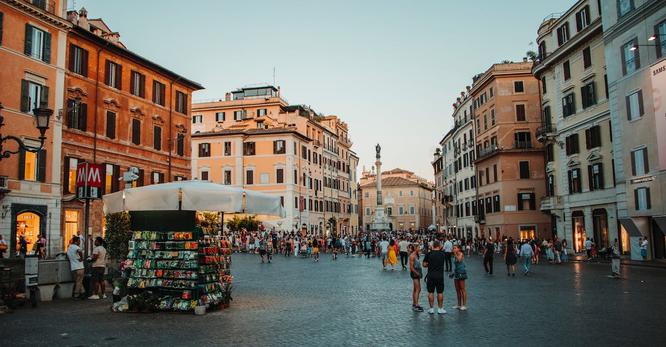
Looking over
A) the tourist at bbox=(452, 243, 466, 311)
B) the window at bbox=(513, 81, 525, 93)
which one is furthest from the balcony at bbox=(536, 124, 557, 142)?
the tourist at bbox=(452, 243, 466, 311)

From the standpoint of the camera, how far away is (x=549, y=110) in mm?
43562

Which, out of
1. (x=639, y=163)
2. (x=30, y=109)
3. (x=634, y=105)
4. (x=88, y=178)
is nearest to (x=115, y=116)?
(x=30, y=109)

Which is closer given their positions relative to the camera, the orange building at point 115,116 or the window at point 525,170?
the orange building at point 115,116

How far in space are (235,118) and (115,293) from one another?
194 ft

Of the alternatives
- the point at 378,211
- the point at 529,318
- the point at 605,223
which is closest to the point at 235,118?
the point at 378,211

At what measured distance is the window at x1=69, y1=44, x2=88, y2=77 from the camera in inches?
1265

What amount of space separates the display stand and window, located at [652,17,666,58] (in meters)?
25.4

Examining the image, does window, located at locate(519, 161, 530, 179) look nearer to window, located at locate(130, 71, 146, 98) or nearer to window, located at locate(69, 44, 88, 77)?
window, located at locate(130, 71, 146, 98)

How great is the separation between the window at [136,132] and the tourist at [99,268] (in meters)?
23.9

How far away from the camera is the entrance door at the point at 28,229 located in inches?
1088

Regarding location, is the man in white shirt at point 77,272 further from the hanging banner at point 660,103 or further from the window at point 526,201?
the window at point 526,201

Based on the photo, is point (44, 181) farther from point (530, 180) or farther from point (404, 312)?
point (530, 180)

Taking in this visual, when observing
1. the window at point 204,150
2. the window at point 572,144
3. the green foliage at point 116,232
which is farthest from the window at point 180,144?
the window at point 572,144

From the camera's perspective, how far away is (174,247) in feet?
42.1
